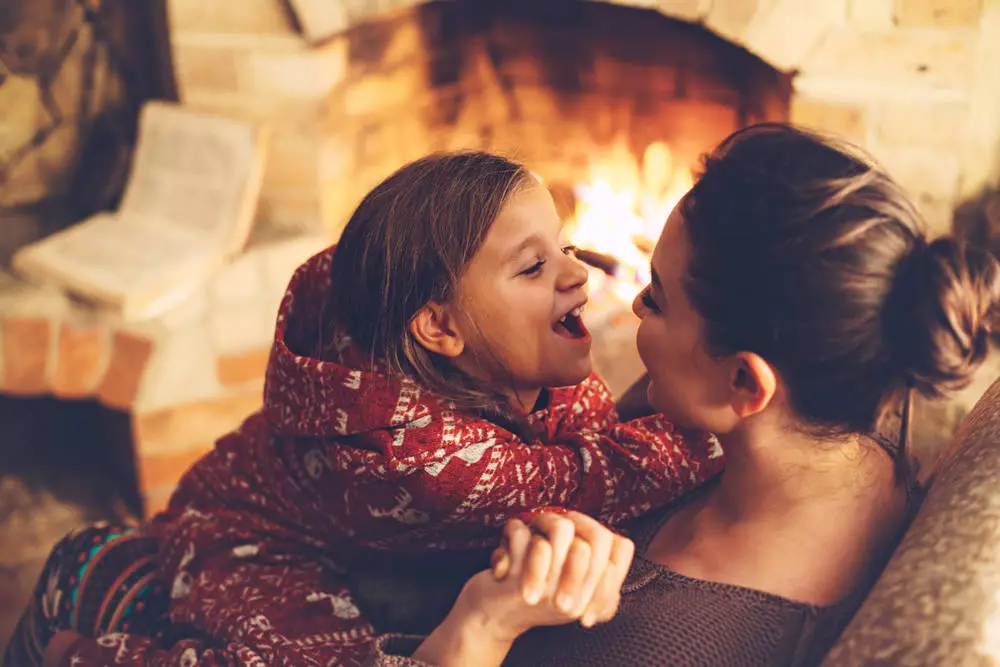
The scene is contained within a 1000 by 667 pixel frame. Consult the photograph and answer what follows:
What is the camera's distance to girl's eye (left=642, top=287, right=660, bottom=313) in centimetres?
89

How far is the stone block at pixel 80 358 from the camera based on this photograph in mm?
1877

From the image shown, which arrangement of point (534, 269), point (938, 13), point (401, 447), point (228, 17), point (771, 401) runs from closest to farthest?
1. point (771, 401)
2. point (401, 447)
3. point (534, 269)
4. point (938, 13)
5. point (228, 17)

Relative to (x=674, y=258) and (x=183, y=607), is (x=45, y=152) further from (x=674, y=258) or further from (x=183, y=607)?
(x=674, y=258)

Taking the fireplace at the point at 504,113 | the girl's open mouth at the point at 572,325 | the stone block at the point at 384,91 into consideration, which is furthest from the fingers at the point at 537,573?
the stone block at the point at 384,91

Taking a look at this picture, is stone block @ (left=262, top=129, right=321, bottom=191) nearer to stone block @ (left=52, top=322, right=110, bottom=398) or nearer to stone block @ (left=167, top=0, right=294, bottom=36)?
stone block @ (left=167, top=0, right=294, bottom=36)

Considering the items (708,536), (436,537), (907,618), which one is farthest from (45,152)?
(907,618)

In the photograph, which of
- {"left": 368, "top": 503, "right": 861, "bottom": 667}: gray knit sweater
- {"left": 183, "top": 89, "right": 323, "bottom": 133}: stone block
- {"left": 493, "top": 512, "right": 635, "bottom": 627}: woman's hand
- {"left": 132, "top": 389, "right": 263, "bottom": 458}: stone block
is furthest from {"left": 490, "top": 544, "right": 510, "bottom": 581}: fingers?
{"left": 183, "top": 89, "right": 323, "bottom": 133}: stone block

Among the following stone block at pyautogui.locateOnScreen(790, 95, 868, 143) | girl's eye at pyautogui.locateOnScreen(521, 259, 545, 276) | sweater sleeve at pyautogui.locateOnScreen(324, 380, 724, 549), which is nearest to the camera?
sweater sleeve at pyautogui.locateOnScreen(324, 380, 724, 549)

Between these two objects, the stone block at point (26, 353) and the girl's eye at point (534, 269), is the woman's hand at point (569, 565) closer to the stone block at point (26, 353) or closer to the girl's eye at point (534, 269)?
the girl's eye at point (534, 269)

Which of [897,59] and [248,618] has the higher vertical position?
[897,59]

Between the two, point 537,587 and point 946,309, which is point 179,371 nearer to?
point 537,587

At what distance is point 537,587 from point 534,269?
0.48m

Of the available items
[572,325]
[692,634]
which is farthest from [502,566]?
[572,325]

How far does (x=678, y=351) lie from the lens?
850 mm
